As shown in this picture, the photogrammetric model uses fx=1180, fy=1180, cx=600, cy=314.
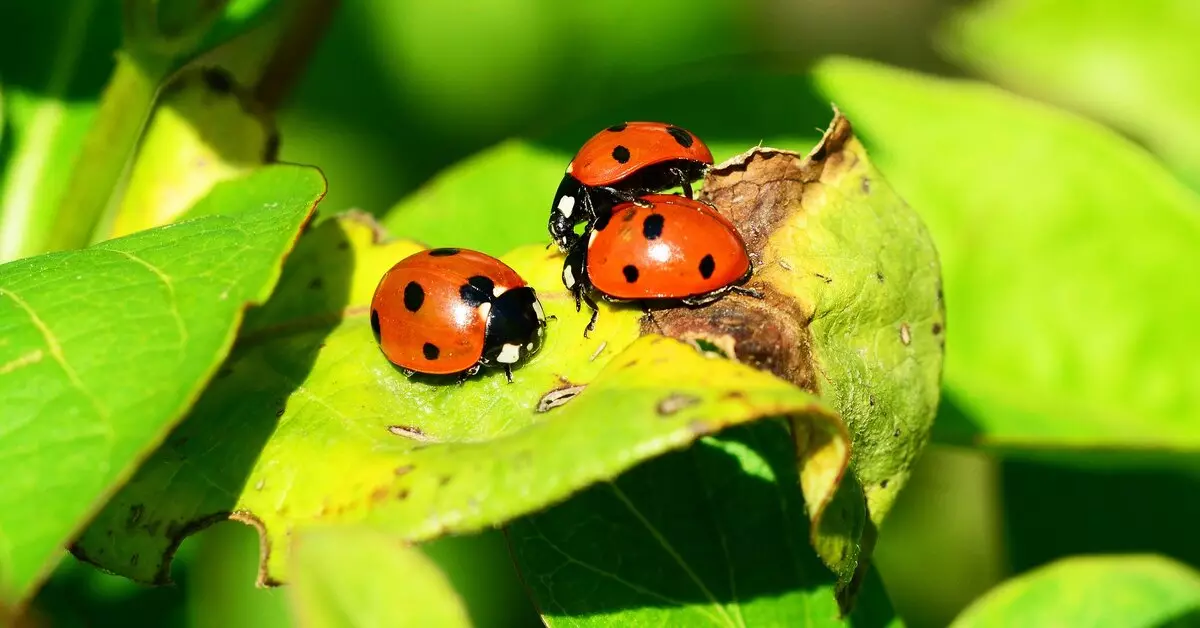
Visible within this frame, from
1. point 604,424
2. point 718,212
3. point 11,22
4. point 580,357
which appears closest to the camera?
point 604,424

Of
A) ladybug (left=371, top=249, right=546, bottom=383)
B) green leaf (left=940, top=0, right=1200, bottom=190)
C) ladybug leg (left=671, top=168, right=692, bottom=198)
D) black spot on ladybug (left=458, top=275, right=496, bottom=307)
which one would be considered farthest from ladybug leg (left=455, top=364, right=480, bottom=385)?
green leaf (left=940, top=0, right=1200, bottom=190)

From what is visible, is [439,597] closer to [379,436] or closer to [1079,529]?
[379,436]

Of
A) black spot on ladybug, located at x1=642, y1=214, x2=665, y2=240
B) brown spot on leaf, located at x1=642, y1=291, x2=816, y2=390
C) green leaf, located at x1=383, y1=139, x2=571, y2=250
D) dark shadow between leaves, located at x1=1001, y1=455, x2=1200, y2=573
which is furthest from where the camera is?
dark shadow between leaves, located at x1=1001, y1=455, x2=1200, y2=573

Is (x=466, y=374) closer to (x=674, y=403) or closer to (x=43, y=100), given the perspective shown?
(x=674, y=403)

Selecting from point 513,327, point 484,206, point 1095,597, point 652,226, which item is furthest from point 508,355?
point 1095,597

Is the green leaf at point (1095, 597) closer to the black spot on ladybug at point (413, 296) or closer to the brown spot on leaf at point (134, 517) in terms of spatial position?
the black spot on ladybug at point (413, 296)

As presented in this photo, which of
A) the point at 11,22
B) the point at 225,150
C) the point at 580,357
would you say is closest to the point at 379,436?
the point at 580,357

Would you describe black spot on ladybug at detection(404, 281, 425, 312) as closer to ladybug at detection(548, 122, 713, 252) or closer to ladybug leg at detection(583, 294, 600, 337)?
ladybug leg at detection(583, 294, 600, 337)
